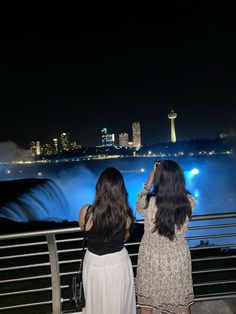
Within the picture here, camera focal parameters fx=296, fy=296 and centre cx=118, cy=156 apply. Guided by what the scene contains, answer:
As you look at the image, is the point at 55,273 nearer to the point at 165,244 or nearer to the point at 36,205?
the point at 165,244

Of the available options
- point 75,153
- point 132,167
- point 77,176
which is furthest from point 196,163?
point 75,153

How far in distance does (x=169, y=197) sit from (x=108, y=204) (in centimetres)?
54

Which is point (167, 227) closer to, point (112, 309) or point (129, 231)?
point (129, 231)

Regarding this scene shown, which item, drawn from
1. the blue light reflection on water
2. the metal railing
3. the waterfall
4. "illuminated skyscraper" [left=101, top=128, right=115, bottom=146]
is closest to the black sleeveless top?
the metal railing

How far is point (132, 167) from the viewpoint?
302ft

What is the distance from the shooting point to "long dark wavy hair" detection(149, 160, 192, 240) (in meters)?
2.62

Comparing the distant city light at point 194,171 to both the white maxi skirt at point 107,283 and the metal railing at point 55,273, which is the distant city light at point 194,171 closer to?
the metal railing at point 55,273

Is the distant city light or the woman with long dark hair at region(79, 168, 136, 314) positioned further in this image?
the distant city light

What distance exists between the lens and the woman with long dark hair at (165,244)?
2.64 m

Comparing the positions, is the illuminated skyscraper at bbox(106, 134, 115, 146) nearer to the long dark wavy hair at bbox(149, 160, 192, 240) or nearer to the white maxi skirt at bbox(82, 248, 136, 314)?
the white maxi skirt at bbox(82, 248, 136, 314)

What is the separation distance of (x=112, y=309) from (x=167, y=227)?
1006 millimetres

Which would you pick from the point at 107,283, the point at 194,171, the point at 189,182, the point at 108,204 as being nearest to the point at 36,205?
the point at 107,283

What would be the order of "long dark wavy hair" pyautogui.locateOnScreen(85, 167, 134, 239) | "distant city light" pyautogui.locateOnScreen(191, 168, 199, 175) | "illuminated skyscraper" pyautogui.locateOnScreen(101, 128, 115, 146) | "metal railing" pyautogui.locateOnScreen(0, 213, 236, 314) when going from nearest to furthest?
"long dark wavy hair" pyautogui.locateOnScreen(85, 167, 134, 239) < "metal railing" pyautogui.locateOnScreen(0, 213, 236, 314) < "distant city light" pyautogui.locateOnScreen(191, 168, 199, 175) < "illuminated skyscraper" pyautogui.locateOnScreen(101, 128, 115, 146)

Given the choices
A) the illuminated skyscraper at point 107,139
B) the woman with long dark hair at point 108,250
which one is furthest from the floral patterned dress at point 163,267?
the illuminated skyscraper at point 107,139
